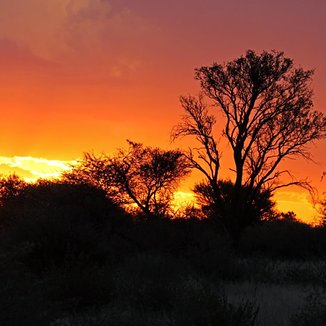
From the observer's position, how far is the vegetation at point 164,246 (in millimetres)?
9484

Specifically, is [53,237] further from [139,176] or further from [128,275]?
[139,176]

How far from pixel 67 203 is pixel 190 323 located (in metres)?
16.8

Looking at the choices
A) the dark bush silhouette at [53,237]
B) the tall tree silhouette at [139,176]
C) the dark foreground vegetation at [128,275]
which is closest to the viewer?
the dark foreground vegetation at [128,275]

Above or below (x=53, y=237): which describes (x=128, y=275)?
below

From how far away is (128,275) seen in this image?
52.2 ft

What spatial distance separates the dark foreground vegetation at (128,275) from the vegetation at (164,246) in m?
0.03

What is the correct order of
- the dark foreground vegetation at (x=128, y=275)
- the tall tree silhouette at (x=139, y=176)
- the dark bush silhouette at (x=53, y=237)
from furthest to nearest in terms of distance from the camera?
the tall tree silhouette at (x=139, y=176), the dark bush silhouette at (x=53, y=237), the dark foreground vegetation at (x=128, y=275)

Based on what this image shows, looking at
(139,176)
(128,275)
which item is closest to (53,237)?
(128,275)

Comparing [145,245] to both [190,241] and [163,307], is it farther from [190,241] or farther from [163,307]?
[163,307]

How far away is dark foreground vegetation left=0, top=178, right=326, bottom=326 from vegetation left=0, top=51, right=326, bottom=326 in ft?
0.11

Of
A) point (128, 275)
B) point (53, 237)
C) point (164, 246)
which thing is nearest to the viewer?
point (128, 275)

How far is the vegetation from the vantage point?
31.1ft

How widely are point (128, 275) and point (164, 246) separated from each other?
7608 millimetres

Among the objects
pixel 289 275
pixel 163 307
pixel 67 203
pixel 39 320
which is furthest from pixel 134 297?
pixel 67 203
